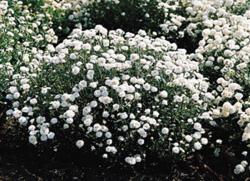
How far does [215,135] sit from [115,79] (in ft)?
3.65

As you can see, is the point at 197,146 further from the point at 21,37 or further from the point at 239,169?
the point at 21,37

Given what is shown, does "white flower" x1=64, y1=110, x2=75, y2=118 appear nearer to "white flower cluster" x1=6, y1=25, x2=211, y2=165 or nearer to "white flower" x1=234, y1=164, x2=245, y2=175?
"white flower cluster" x1=6, y1=25, x2=211, y2=165

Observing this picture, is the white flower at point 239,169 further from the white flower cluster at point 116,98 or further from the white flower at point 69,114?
the white flower at point 69,114

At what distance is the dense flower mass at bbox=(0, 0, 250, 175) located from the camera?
Result: 599 cm

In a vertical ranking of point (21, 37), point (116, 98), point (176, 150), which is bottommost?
point (21, 37)

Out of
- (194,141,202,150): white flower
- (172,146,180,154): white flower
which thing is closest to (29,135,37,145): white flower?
(172,146,180,154): white flower

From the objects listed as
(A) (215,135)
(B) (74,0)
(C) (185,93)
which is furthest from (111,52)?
(B) (74,0)

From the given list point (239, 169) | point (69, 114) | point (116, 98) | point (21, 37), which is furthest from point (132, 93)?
point (21, 37)

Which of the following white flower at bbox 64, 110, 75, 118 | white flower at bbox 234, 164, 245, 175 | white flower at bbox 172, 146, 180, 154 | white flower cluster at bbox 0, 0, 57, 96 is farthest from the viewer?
A: white flower cluster at bbox 0, 0, 57, 96

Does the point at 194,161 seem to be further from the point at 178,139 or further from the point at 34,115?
the point at 34,115

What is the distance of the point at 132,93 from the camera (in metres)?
6.14

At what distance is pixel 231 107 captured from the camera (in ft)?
19.7

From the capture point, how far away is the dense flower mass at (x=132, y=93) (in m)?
5.99

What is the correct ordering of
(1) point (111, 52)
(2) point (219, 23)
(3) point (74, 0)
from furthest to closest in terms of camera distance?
(3) point (74, 0), (2) point (219, 23), (1) point (111, 52)
